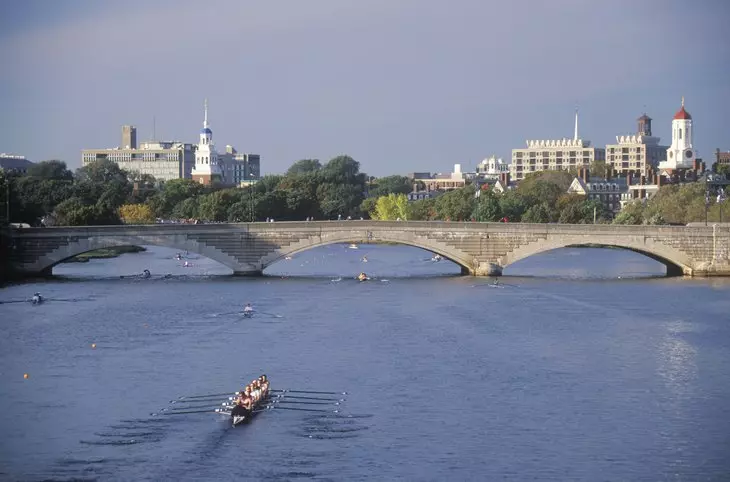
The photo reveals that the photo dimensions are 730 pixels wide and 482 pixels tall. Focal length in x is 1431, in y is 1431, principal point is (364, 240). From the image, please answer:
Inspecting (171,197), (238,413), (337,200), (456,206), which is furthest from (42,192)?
(238,413)

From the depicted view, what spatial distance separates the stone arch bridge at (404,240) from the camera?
102188 millimetres

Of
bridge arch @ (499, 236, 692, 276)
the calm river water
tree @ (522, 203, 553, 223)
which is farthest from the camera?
tree @ (522, 203, 553, 223)

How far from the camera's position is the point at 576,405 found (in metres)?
53.2

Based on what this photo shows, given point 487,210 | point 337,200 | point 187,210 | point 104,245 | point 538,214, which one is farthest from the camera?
point 337,200

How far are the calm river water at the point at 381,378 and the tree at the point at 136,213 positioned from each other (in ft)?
236

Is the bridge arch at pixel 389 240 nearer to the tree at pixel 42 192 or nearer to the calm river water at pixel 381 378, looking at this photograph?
the calm river water at pixel 381 378

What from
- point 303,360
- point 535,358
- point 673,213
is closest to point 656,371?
point 535,358

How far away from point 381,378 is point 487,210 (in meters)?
102

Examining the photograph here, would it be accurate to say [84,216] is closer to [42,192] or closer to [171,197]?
[42,192]

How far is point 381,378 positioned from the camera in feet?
192

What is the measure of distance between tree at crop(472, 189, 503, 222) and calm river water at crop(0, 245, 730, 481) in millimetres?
58814

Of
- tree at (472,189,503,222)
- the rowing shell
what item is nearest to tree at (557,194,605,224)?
tree at (472,189,503,222)

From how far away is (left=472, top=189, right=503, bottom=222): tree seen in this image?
159 metres

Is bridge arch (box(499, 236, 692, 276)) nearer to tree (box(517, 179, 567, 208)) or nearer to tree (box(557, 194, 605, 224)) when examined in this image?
tree (box(557, 194, 605, 224))
